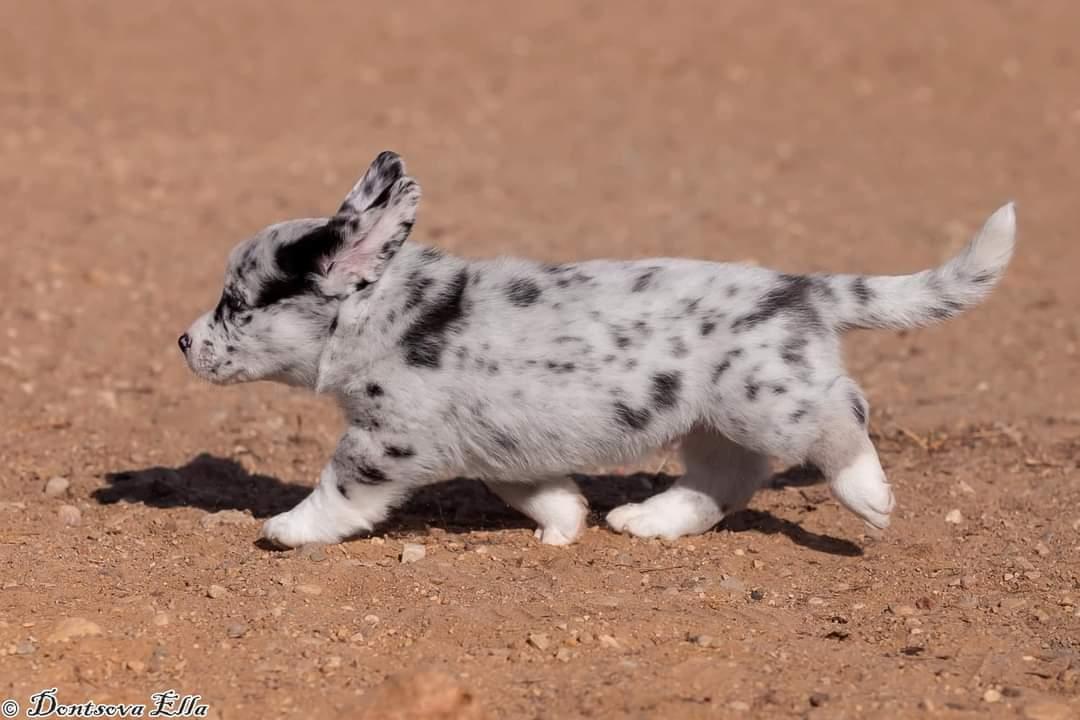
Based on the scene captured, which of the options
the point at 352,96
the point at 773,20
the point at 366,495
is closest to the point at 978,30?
the point at 773,20

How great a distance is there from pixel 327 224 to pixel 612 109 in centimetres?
1048

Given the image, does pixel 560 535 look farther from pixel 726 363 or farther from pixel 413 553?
pixel 726 363

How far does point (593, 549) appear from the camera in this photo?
7562 millimetres

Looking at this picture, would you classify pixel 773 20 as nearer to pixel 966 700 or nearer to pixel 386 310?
pixel 386 310

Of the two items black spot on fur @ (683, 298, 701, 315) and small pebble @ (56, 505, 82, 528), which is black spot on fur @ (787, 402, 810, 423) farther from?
small pebble @ (56, 505, 82, 528)

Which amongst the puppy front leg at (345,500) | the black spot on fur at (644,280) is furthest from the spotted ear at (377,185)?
the black spot on fur at (644,280)

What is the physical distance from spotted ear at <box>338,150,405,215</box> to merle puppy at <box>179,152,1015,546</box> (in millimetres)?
10

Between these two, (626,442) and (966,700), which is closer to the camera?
(966,700)

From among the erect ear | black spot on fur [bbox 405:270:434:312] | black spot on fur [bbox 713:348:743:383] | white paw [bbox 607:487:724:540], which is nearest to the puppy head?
the erect ear

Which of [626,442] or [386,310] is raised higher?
[386,310]

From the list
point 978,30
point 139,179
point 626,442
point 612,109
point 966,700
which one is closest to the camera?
point 966,700

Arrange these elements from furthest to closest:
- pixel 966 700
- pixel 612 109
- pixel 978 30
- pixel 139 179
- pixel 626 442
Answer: pixel 978 30, pixel 612 109, pixel 139 179, pixel 626 442, pixel 966 700

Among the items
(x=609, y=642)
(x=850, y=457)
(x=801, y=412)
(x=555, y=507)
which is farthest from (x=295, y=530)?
(x=850, y=457)

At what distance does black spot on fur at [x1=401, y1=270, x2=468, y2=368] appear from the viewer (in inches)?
283
